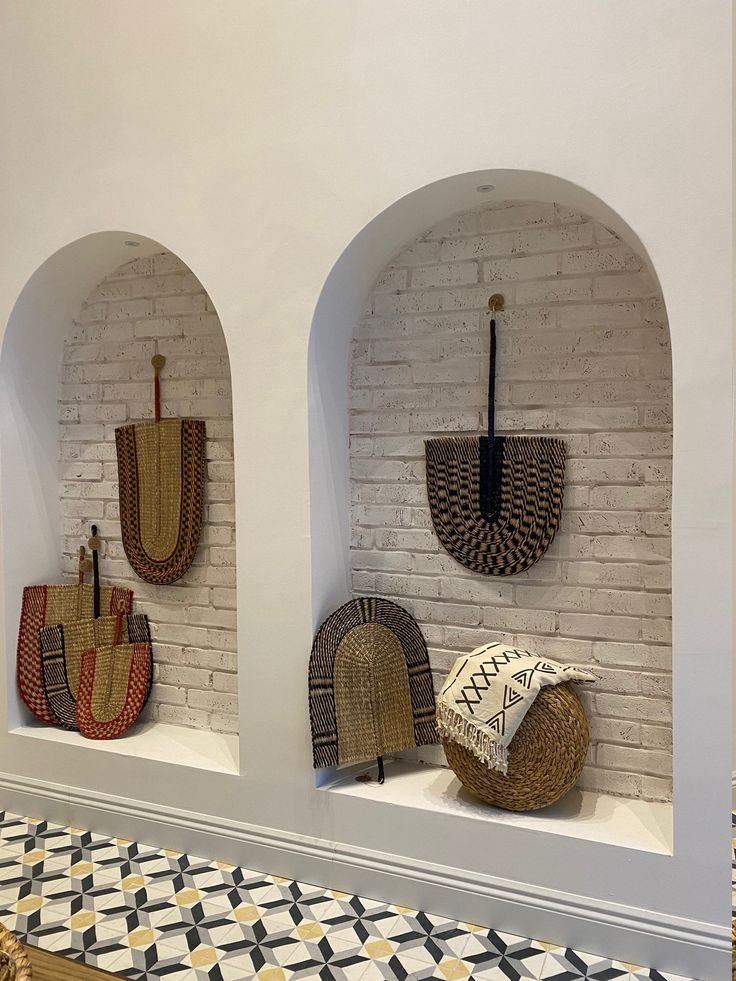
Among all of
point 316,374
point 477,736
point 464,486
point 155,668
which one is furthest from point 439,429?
point 155,668

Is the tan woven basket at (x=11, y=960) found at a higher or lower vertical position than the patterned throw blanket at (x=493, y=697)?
lower

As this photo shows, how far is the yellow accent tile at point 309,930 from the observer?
212cm

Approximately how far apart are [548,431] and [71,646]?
5.87 ft

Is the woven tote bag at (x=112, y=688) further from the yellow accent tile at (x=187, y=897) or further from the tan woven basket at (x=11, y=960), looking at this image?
the tan woven basket at (x=11, y=960)

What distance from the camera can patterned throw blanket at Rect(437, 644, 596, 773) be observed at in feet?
6.84

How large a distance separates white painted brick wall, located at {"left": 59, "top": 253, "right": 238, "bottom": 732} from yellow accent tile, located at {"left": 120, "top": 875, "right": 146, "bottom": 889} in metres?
0.55

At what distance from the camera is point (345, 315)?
8.11 ft

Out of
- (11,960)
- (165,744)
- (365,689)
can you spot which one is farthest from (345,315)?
(11,960)

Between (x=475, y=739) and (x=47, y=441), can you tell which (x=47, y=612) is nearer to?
(x=47, y=441)

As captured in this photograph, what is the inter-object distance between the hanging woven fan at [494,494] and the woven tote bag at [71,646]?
4.00 ft

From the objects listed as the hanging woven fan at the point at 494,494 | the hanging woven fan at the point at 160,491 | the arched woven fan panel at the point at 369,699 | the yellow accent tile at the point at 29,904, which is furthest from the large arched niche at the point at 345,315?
the yellow accent tile at the point at 29,904

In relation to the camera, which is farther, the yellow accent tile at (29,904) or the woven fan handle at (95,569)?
the woven fan handle at (95,569)

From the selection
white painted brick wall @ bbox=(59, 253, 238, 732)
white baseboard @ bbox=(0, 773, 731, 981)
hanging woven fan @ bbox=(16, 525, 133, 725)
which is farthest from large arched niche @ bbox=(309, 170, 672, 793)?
hanging woven fan @ bbox=(16, 525, 133, 725)

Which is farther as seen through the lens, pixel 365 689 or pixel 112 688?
pixel 112 688
